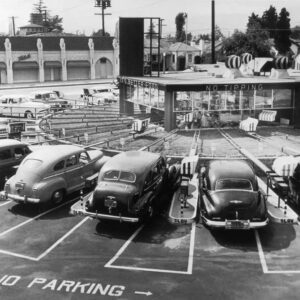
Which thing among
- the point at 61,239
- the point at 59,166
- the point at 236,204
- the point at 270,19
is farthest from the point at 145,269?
the point at 270,19

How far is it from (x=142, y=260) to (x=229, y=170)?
14.2 ft

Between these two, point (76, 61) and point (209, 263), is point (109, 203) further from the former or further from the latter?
point (76, 61)

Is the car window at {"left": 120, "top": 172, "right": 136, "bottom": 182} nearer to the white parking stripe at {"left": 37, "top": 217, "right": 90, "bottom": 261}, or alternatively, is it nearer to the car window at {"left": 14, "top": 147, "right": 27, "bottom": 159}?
the white parking stripe at {"left": 37, "top": 217, "right": 90, "bottom": 261}

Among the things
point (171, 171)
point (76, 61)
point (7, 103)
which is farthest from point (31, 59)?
point (171, 171)

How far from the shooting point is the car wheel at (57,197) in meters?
15.2

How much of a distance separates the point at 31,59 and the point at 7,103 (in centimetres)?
3263

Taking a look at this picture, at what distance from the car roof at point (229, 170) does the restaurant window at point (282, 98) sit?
14696 mm

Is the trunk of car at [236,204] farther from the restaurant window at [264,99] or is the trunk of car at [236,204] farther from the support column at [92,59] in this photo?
the support column at [92,59]

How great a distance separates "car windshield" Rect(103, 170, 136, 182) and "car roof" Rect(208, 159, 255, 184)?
250 cm

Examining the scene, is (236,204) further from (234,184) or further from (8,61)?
(8,61)

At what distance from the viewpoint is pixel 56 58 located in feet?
243

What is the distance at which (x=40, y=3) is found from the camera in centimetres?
12800

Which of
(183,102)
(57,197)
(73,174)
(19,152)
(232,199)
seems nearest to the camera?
(232,199)

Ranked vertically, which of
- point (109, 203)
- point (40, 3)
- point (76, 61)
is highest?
point (40, 3)
